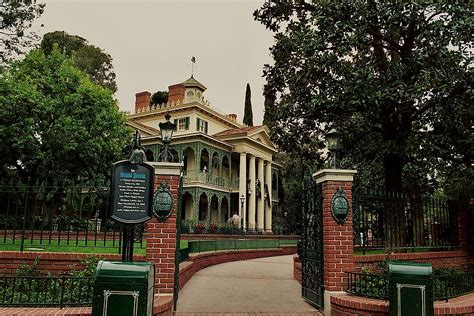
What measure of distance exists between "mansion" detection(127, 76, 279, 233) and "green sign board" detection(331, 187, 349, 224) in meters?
24.8

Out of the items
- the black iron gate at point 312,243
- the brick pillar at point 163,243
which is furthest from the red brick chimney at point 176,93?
the brick pillar at point 163,243

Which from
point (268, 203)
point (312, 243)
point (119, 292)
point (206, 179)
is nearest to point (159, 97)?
point (206, 179)

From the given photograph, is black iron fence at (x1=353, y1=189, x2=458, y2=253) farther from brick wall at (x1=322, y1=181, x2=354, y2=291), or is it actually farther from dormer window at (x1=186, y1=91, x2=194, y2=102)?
dormer window at (x1=186, y1=91, x2=194, y2=102)

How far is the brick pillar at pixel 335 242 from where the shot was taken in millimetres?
7340

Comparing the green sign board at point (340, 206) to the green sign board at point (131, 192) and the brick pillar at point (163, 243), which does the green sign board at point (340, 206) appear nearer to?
the brick pillar at point (163, 243)

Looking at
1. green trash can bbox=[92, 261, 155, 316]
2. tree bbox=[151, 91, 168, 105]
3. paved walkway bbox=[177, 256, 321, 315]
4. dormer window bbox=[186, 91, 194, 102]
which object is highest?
tree bbox=[151, 91, 168, 105]

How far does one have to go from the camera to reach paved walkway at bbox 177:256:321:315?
749 cm

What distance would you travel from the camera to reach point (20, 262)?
7.16 meters

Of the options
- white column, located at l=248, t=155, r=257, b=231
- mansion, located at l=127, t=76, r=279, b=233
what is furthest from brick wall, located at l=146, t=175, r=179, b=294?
white column, located at l=248, t=155, r=257, b=231

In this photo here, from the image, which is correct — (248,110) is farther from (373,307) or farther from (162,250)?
(373,307)

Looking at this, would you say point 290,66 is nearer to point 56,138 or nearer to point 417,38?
point 417,38

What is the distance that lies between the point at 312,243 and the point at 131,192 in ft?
13.0

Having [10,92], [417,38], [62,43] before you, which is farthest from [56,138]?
[62,43]

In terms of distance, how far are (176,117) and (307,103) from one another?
27359 millimetres
